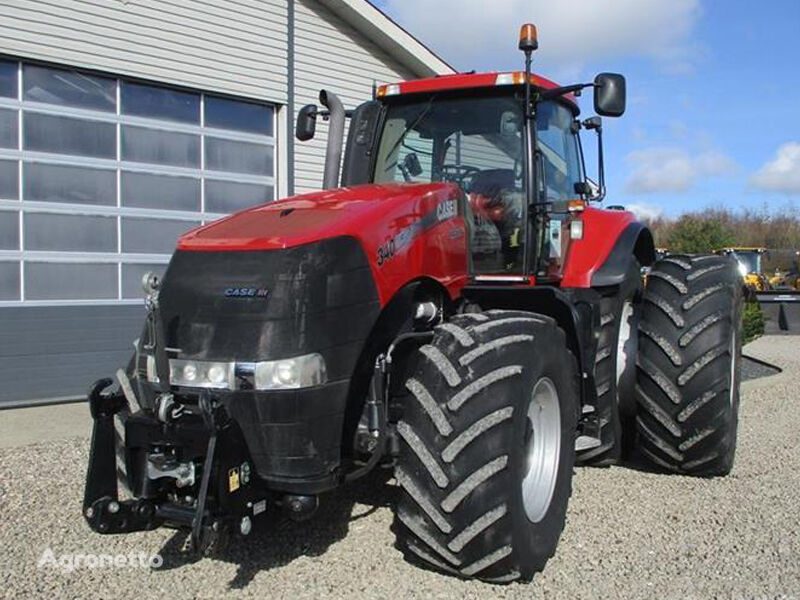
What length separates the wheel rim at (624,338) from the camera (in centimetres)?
534

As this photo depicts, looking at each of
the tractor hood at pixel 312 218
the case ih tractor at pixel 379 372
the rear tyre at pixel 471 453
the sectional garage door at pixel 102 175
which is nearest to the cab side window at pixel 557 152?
the case ih tractor at pixel 379 372

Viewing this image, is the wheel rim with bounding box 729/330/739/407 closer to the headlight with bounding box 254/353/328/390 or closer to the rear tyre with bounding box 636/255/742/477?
the rear tyre with bounding box 636/255/742/477

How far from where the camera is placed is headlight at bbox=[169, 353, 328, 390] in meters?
3.15

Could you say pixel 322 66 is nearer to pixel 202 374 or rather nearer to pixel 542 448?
pixel 542 448

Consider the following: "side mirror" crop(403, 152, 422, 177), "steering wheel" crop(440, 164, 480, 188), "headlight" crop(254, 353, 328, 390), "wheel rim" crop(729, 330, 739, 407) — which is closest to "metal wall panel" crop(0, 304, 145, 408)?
"side mirror" crop(403, 152, 422, 177)

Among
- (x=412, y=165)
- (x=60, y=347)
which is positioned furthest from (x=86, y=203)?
(x=412, y=165)

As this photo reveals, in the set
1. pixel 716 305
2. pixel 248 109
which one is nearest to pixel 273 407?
pixel 716 305

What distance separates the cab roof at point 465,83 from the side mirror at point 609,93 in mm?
355

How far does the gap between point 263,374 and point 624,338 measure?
3.14 meters

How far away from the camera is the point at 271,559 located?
383 cm

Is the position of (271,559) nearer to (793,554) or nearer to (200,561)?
(200,561)

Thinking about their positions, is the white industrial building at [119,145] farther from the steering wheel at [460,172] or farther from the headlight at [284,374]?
the headlight at [284,374]

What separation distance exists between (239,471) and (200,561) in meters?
0.98

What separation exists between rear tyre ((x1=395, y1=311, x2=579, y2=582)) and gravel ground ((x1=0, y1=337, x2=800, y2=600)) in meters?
0.22
